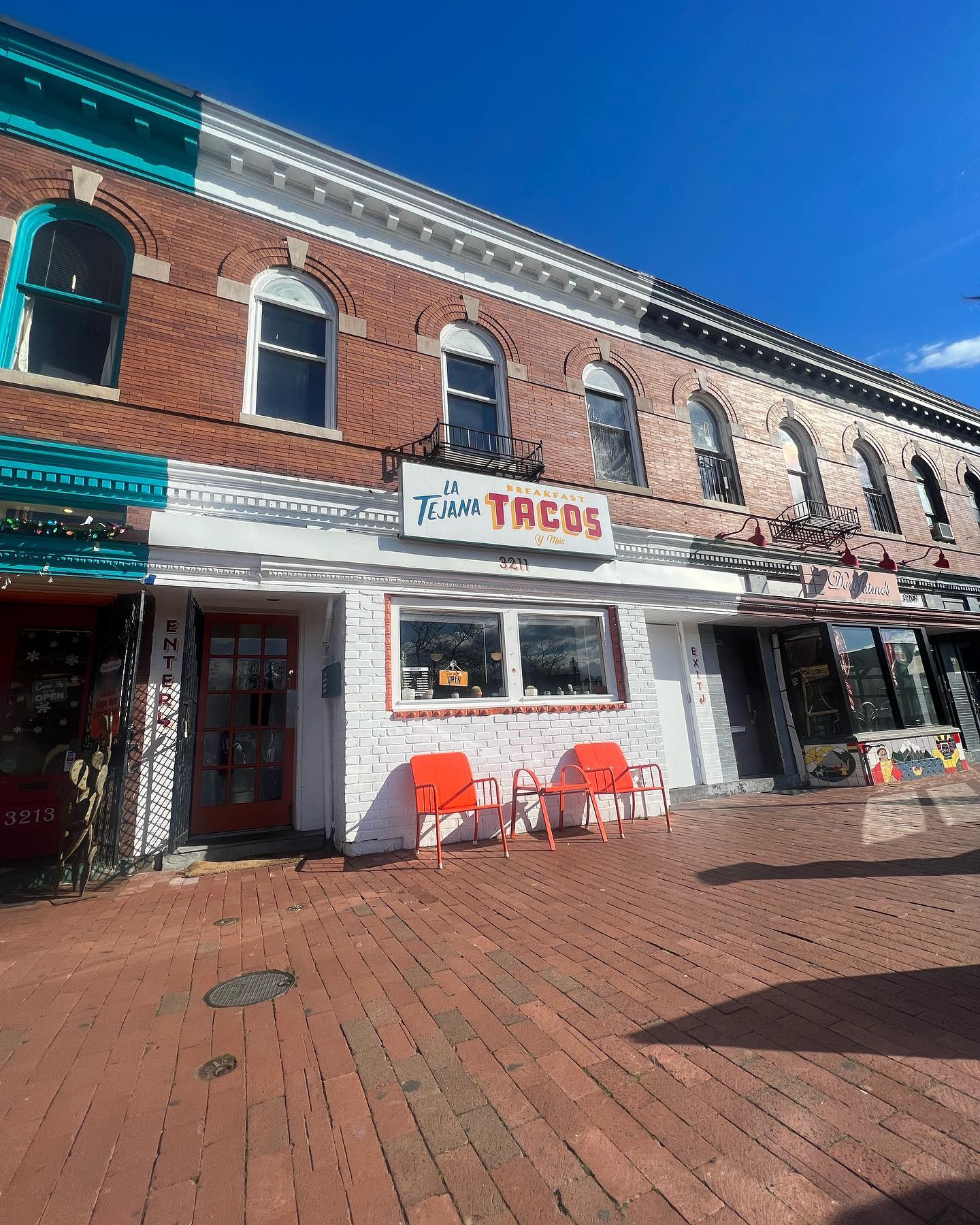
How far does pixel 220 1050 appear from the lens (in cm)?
246

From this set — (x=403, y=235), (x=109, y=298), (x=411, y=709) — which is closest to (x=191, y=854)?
(x=411, y=709)

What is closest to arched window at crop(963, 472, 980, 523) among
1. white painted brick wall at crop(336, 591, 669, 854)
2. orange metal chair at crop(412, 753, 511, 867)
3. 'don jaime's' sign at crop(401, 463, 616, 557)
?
'don jaime's' sign at crop(401, 463, 616, 557)

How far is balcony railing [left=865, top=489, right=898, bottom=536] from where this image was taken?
509 inches

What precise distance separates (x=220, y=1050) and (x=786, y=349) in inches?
572

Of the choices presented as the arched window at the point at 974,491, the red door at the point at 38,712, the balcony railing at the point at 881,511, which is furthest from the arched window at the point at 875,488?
the red door at the point at 38,712

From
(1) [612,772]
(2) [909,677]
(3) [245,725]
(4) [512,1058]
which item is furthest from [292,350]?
(2) [909,677]

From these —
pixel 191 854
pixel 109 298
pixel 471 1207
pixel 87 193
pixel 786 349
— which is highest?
pixel 786 349

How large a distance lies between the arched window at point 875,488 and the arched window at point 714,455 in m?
4.34

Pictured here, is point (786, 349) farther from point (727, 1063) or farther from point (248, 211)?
point (727, 1063)

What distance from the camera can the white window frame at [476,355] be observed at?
808 centimetres

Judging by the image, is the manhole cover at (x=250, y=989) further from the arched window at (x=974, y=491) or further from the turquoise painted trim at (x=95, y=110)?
the arched window at (x=974, y=491)

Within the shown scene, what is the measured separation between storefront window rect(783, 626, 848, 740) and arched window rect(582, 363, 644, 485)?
4.56m

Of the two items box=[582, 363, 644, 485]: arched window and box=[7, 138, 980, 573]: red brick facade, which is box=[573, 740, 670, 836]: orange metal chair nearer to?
box=[7, 138, 980, 573]: red brick facade

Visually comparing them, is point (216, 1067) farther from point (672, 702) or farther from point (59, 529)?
point (672, 702)
